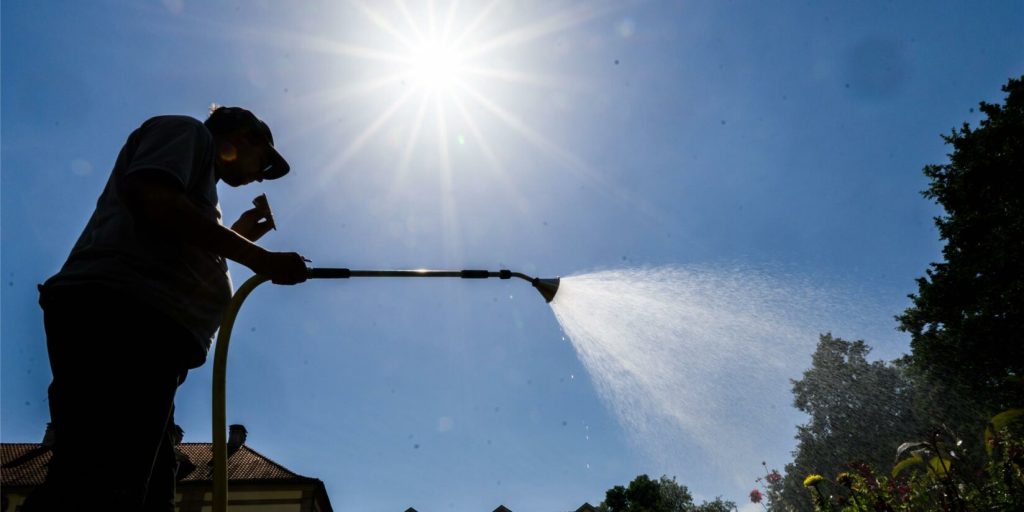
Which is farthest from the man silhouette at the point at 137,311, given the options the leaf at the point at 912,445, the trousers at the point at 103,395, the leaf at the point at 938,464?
the leaf at the point at 912,445

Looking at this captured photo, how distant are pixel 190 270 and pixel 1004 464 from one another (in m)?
11.0

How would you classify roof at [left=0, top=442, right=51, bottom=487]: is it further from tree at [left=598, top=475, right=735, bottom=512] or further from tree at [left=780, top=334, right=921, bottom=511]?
tree at [left=780, top=334, right=921, bottom=511]

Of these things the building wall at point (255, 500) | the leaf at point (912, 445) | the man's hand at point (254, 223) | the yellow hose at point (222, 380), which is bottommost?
the leaf at point (912, 445)

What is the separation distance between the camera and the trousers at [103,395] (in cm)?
145

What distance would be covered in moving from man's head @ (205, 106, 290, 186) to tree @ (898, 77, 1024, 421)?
21679mm

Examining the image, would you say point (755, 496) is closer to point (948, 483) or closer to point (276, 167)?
point (948, 483)

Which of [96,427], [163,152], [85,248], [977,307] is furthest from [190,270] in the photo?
[977,307]

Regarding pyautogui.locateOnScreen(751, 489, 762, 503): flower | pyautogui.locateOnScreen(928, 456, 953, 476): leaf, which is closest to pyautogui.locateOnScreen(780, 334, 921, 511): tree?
pyautogui.locateOnScreen(751, 489, 762, 503): flower

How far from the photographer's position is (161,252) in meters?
1.88

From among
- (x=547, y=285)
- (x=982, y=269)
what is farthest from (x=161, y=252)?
(x=982, y=269)

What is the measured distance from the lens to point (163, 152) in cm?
186

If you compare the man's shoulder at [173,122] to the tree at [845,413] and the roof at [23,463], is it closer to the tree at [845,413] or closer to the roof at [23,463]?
the roof at [23,463]

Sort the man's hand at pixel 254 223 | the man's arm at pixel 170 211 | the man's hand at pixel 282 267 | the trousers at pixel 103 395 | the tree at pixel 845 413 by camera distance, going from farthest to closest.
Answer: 1. the tree at pixel 845 413
2. the man's hand at pixel 254 223
3. the man's hand at pixel 282 267
4. the man's arm at pixel 170 211
5. the trousers at pixel 103 395

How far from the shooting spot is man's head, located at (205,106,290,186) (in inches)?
95.9
